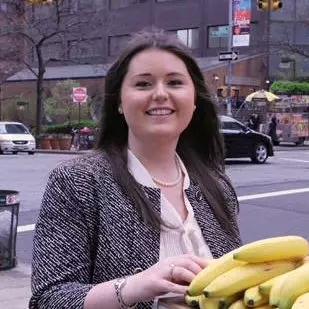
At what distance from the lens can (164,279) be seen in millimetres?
1848

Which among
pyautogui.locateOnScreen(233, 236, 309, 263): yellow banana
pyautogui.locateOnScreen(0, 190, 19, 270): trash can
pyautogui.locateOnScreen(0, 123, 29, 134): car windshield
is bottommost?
pyautogui.locateOnScreen(0, 123, 29, 134): car windshield

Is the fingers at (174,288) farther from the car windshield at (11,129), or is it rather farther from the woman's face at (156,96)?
the car windshield at (11,129)

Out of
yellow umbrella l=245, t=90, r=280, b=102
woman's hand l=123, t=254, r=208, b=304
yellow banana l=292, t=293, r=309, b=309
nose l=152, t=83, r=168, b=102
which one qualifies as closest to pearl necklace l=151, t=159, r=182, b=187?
nose l=152, t=83, r=168, b=102

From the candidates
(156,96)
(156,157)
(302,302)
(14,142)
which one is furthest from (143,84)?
(14,142)

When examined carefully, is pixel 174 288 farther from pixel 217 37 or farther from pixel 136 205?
pixel 217 37

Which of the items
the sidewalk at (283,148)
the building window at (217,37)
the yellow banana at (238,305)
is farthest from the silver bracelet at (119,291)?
the building window at (217,37)

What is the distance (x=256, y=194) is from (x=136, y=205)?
12770 mm

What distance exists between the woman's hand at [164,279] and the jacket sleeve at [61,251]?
172 millimetres

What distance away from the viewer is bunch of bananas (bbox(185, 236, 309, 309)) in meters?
1.65

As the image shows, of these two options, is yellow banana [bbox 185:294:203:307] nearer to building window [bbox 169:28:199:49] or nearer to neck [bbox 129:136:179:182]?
neck [bbox 129:136:179:182]

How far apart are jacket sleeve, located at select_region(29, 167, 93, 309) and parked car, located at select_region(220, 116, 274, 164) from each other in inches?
820

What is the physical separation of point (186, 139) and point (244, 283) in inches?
40.0

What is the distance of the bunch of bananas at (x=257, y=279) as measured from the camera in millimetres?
1652

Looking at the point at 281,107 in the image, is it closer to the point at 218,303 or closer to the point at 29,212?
the point at 29,212
